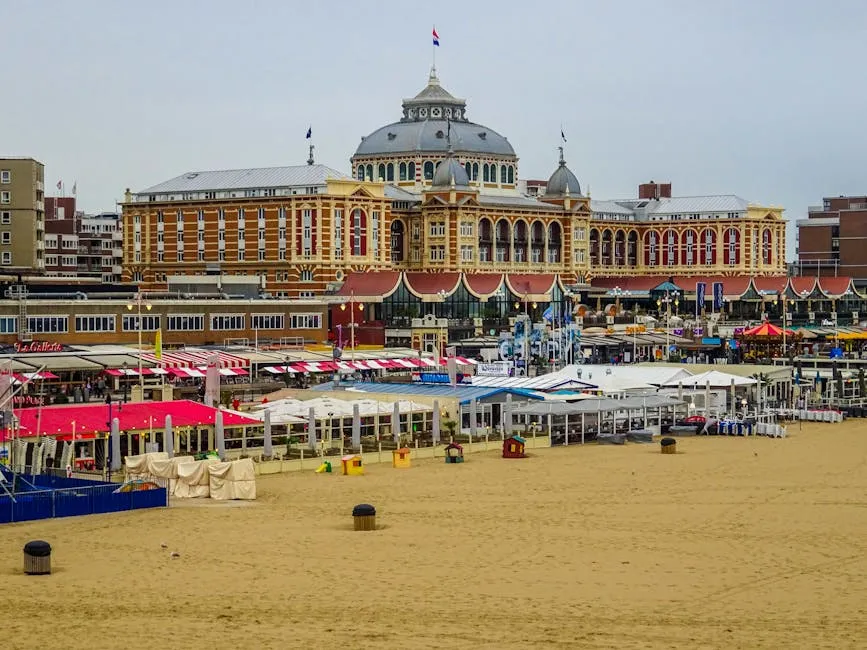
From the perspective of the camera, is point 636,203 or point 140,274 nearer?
point 140,274

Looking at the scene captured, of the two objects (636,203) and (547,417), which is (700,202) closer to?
(636,203)

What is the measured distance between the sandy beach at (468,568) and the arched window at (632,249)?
10021cm

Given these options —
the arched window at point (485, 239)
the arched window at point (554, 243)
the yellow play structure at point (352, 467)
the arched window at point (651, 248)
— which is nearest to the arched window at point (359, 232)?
the arched window at point (485, 239)

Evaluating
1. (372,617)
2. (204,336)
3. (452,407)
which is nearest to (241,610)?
(372,617)

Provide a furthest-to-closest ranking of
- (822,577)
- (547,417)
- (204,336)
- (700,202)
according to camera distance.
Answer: (700,202) → (204,336) → (547,417) → (822,577)

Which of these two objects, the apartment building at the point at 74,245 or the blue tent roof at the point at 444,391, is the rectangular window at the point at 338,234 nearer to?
the apartment building at the point at 74,245

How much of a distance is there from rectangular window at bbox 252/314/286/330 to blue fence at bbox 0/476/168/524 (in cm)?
4655

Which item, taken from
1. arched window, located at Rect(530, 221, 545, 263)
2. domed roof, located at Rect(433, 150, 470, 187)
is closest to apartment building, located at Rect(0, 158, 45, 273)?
domed roof, located at Rect(433, 150, 470, 187)

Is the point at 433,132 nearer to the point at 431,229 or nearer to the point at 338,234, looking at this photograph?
the point at 431,229

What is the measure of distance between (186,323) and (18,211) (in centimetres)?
2803

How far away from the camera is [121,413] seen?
51.7m

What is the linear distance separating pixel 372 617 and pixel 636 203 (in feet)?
424

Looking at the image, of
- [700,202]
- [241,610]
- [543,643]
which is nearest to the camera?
[543,643]

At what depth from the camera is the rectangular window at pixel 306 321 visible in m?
91.8
